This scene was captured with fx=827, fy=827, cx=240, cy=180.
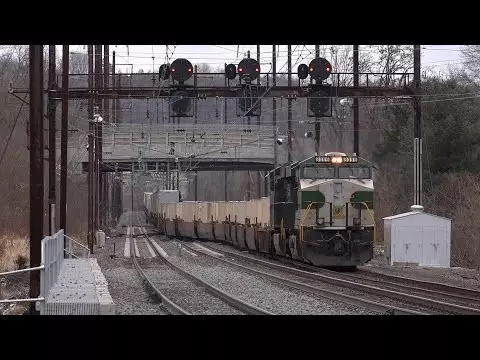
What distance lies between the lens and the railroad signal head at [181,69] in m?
25.8

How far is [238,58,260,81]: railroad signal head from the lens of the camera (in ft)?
83.7

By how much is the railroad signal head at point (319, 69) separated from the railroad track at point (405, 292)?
6067 mm

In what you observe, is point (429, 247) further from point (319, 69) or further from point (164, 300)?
point (164, 300)

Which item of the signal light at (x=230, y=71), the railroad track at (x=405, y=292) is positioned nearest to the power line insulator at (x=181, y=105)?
the signal light at (x=230, y=71)

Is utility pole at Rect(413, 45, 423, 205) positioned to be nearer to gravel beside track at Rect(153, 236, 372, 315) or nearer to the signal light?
the signal light

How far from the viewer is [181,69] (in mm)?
25922

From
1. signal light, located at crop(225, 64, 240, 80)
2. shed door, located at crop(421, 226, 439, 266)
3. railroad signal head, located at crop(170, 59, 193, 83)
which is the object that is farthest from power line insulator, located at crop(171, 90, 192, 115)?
shed door, located at crop(421, 226, 439, 266)

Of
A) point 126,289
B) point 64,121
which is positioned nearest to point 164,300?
point 126,289

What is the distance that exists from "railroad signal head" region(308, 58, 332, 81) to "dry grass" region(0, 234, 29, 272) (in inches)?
462

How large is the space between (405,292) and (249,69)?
Result: 10004 millimetres

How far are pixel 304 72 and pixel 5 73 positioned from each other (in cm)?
2405
